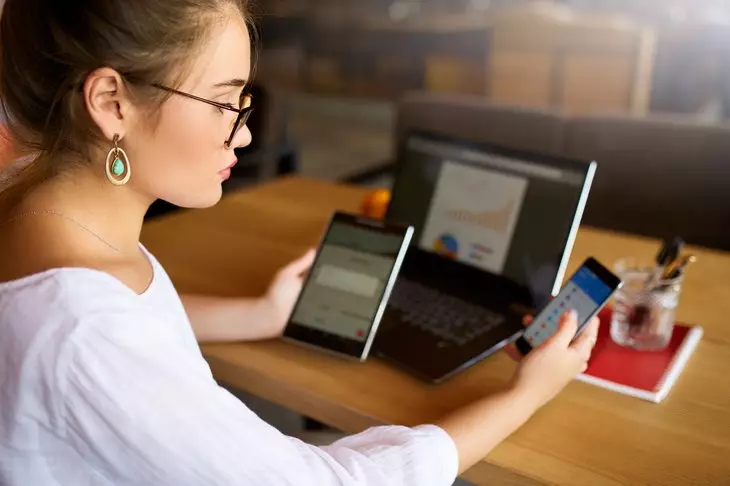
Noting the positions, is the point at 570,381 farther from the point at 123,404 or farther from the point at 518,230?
the point at 123,404

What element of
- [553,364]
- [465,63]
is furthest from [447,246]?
[465,63]

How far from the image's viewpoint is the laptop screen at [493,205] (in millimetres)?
1110

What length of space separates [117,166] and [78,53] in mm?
119

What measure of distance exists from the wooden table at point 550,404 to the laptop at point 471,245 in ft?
0.17

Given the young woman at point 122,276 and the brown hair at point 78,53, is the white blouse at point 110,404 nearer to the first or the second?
the young woman at point 122,276

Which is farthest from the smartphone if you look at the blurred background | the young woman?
the blurred background

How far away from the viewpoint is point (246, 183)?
250 cm

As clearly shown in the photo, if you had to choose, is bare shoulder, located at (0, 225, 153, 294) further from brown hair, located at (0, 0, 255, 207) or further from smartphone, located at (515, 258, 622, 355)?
smartphone, located at (515, 258, 622, 355)

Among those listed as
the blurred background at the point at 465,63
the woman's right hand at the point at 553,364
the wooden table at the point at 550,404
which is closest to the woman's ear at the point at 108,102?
the wooden table at the point at 550,404

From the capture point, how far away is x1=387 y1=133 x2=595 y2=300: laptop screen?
3.64ft

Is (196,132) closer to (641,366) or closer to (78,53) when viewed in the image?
(78,53)

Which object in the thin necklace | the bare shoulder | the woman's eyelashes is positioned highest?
the woman's eyelashes

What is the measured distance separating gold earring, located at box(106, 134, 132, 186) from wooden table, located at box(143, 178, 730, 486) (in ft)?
1.24

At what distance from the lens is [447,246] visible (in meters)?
1.25
